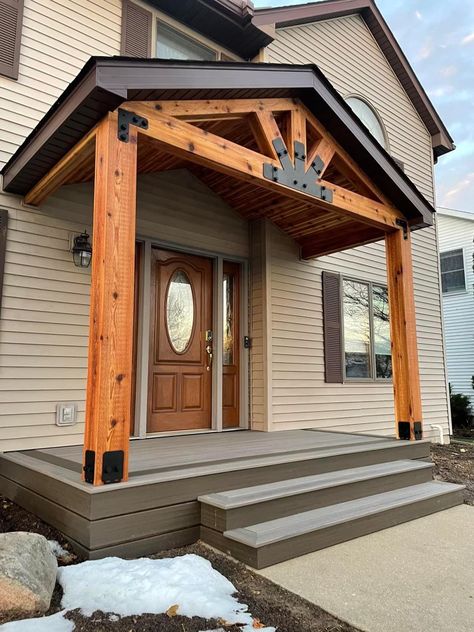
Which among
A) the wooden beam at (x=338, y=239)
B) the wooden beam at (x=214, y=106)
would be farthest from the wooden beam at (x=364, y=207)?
the wooden beam at (x=214, y=106)

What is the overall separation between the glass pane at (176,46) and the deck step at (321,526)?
4.75 metres

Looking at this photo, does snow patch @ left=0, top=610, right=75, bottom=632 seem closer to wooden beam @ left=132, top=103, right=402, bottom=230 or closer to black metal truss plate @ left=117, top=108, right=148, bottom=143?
black metal truss plate @ left=117, top=108, right=148, bottom=143

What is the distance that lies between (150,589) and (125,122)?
245 cm

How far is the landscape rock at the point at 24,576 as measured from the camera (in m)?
1.82

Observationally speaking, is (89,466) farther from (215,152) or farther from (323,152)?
(323,152)

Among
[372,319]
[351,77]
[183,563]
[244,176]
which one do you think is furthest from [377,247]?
[183,563]

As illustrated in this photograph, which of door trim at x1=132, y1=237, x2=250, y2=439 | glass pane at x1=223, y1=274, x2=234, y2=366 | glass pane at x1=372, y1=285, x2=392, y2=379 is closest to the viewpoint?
door trim at x1=132, y1=237, x2=250, y2=439

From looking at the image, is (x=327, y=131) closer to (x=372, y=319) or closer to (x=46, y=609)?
(x=372, y=319)

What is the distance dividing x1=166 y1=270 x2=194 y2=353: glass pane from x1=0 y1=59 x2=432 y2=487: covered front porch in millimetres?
42

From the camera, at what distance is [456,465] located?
5.63 metres

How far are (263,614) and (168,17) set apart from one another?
5.56 meters

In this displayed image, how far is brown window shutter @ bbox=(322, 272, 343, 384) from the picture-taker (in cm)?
600

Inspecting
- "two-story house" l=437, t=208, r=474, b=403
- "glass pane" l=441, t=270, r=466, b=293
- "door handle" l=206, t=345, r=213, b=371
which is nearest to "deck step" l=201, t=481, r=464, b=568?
"door handle" l=206, t=345, r=213, b=371

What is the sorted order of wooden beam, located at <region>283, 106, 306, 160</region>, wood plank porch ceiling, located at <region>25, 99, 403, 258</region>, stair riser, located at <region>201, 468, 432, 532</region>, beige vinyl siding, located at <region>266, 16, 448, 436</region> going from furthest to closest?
beige vinyl siding, located at <region>266, 16, 448, 436</region>, wooden beam, located at <region>283, 106, 306, 160</region>, wood plank porch ceiling, located at <region>25, 99, 403, 258</region>, stair riser, located at <region>201, 468, 432, 532</region>
